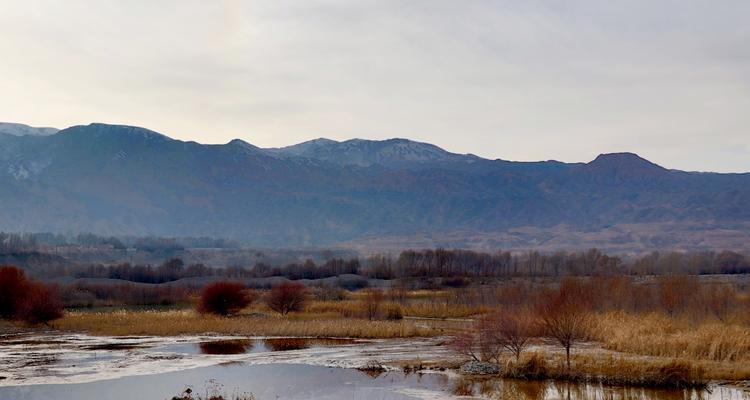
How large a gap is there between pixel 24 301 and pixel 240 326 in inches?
734

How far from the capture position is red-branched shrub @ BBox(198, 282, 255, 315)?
2864 inches

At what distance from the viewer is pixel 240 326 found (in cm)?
6303

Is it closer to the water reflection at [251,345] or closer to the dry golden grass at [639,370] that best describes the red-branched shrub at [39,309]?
the water reflection at [251,345]

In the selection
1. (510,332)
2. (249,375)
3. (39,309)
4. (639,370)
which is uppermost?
(510,332)

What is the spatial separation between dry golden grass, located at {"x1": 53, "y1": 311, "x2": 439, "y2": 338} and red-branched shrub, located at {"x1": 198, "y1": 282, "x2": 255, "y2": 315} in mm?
2234

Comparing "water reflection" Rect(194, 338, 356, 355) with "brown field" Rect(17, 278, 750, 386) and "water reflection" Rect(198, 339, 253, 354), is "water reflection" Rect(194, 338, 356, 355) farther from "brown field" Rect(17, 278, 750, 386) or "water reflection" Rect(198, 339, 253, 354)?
"brown field" Rect(17, 278, 750, 386)

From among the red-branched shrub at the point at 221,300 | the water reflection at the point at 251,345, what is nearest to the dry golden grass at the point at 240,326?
the red-branched shrub at the point at 221,300

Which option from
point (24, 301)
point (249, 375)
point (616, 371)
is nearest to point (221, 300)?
point (24, 301)

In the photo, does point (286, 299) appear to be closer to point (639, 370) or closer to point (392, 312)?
point (392, 312)

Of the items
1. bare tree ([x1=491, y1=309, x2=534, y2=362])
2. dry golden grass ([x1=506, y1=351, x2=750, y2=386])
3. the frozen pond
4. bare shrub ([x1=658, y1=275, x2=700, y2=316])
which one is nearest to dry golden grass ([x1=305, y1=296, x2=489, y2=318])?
bare shrub ([x1=658, y1=275, x2=700, y2=316])

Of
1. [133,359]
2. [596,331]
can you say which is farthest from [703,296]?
[133,359]

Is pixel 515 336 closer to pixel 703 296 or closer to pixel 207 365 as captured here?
pixel 207 365

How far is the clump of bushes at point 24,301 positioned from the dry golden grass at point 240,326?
1232 mm

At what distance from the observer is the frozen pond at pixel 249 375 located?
3391 centimetres
